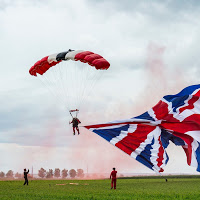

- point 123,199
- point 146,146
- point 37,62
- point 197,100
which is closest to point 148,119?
point 146,146

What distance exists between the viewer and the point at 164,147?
24.2 meters

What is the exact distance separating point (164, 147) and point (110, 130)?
4.02m

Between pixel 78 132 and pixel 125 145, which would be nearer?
pixel 125 145

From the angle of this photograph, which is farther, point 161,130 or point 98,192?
point 161,130

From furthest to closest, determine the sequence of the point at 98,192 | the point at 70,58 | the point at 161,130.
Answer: the point at 70,58 < the point at 161,130 < the point at 98,192

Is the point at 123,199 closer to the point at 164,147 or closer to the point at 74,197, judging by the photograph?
the point at 74,197

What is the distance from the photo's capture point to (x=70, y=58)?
2833cm

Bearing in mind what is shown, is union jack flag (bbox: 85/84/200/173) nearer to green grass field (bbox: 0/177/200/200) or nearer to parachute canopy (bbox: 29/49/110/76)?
green grass field (bbox: 0/177/200/200)

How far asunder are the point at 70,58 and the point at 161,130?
375 inches

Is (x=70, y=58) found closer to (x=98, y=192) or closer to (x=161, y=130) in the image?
(x=161, y=130)

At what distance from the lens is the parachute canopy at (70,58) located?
27109mm

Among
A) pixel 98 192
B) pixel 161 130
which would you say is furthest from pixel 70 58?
pixel 98 192

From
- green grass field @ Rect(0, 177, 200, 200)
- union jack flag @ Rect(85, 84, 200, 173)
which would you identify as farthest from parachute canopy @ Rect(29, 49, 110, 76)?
green grass field @ Rect(0, 177, 200, 200)

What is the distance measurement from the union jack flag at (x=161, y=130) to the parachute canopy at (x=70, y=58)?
526 centimetres
